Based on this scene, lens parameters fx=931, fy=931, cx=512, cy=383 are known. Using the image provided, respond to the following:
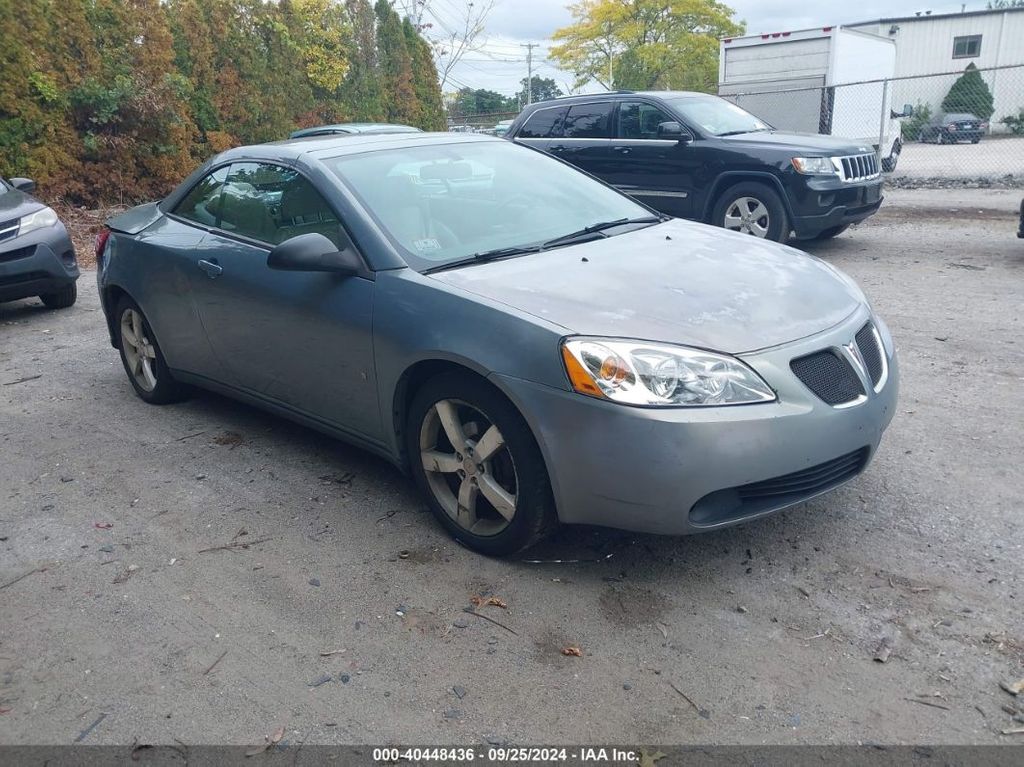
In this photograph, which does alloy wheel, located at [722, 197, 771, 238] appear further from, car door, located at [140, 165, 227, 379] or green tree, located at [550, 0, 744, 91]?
green tree, located at [550, 0, 744, 91]

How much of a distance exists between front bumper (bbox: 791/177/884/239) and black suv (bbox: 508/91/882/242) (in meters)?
0.01

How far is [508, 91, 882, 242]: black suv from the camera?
31.0 ft

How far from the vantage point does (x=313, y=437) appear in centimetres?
505

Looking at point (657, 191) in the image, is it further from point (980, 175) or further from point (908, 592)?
point (980, 175)

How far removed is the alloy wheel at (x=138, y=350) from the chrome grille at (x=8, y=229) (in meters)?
2.95

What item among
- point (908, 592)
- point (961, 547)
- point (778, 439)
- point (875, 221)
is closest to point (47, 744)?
point (778, 439)

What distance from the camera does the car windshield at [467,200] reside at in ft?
13.3

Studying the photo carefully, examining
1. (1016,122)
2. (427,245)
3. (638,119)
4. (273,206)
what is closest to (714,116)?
(638,119)

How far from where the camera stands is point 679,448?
3.06 metres

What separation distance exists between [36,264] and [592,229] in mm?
5776

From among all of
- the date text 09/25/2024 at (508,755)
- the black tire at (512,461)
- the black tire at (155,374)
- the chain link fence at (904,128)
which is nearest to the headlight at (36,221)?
the black tire at (155,374)

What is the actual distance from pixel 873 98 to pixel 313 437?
1644cm

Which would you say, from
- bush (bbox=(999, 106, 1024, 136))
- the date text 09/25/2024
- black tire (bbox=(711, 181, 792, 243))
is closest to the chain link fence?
bush (bbox=(999, 106, 1024, 136))

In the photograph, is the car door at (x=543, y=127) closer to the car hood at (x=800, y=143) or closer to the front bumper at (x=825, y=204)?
the car hood at (x=800, y=143)
